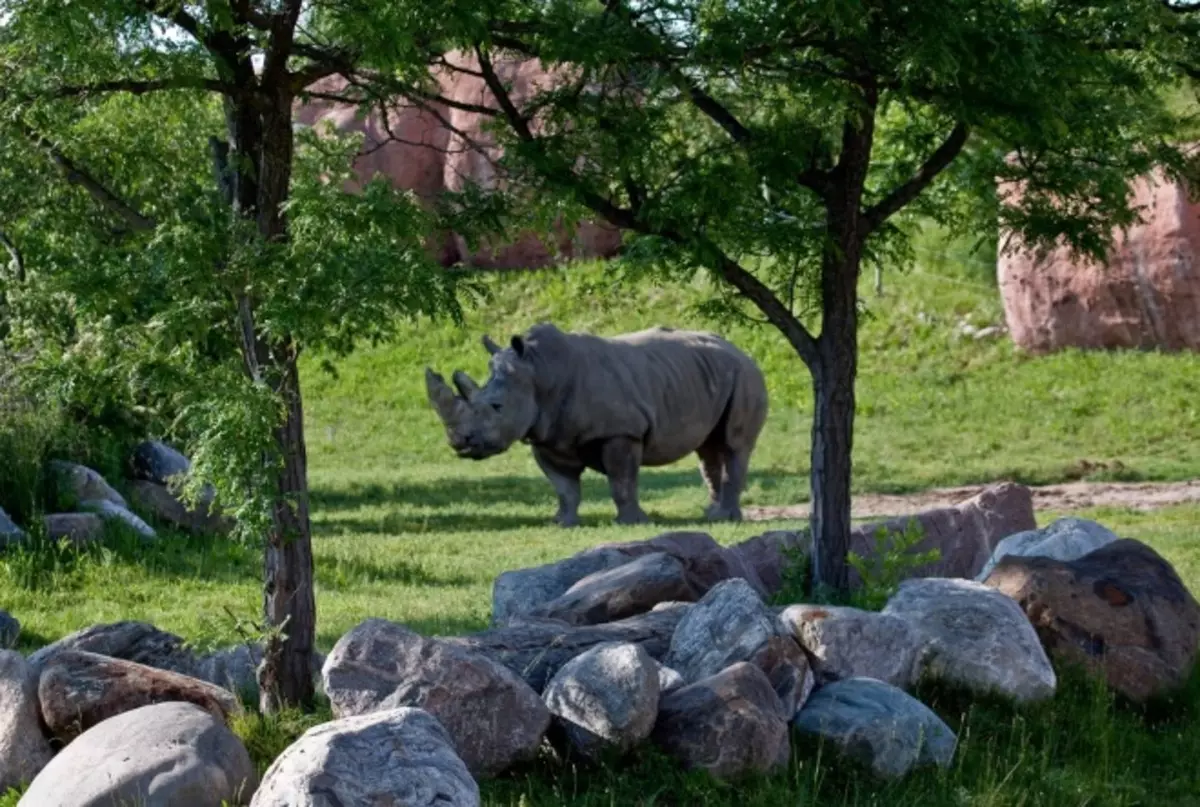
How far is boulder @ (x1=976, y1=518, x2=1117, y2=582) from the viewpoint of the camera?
36.9ft

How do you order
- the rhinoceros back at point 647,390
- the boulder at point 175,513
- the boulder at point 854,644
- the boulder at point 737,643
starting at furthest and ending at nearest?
the rhinoceros back at point 647,390
the boulder at point 175,513
the boulder at point 854,644
the boulder at point 737,643

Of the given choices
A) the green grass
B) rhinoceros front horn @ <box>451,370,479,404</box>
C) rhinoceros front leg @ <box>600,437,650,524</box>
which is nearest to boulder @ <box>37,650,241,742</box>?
the green grass

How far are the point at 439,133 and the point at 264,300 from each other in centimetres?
2859

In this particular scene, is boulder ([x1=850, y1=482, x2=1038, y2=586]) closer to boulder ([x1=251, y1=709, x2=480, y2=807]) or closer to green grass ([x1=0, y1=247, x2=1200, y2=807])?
green grass ([x1=0, y1=247, x2=1200, y2=807])

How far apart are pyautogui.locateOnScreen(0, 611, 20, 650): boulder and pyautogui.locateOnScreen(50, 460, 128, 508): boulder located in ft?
12.9

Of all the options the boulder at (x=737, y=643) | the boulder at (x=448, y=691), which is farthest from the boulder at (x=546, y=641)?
the boulder at (x=448, y=691)

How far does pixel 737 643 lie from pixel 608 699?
0.99m

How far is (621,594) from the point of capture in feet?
31.8

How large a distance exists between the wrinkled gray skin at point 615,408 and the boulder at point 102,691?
992 cm

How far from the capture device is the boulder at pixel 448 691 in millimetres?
7199

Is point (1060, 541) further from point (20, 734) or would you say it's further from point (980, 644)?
point (20, 734)

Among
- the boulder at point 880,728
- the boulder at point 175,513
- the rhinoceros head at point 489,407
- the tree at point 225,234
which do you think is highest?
the tree at point 225,234

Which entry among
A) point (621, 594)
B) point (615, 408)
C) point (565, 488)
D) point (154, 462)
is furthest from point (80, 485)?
point (621, 594)

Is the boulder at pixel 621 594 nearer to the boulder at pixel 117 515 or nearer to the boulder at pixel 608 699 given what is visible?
the boulder at pixel 608 699
